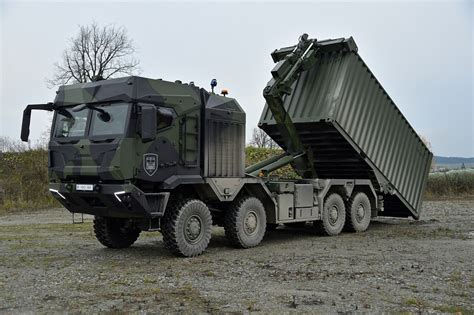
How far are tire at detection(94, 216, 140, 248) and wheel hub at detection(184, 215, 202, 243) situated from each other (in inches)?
54.2

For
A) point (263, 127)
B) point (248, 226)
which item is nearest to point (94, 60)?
point (263, 127)

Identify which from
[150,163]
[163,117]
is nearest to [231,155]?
[163,117]

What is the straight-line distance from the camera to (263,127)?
13008mm

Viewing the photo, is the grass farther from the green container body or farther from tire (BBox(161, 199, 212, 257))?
the green container body

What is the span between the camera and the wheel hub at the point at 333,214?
1227cm

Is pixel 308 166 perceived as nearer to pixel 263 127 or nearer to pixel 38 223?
pixel 263 127

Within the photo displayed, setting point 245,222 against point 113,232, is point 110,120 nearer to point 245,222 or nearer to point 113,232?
point 113,232

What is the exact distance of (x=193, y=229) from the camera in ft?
30.0

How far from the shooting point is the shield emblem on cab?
27.8ft

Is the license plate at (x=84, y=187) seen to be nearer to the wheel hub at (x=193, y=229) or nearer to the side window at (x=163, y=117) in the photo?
the side window at (x=163, y=117)

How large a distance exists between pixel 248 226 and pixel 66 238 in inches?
163

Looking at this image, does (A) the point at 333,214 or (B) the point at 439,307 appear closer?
(B) the point at 439,307

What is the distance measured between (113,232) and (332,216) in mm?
4706

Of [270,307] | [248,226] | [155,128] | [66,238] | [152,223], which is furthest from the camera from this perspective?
[66,238]
